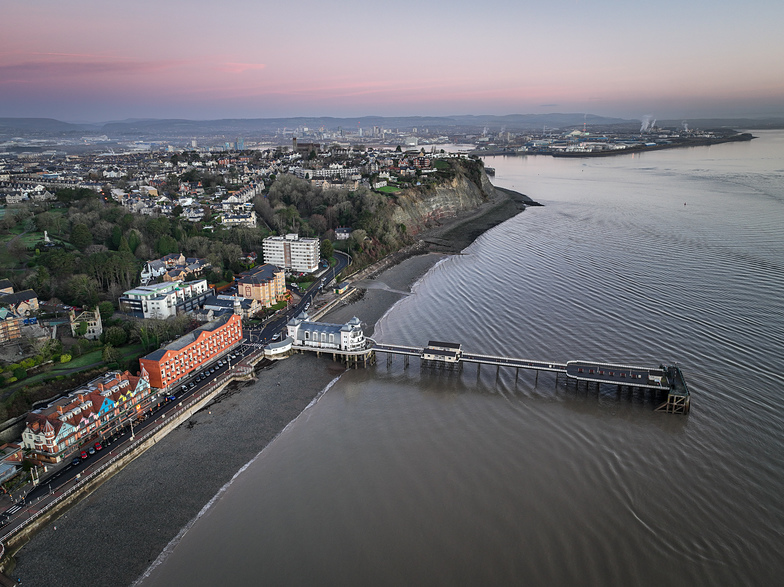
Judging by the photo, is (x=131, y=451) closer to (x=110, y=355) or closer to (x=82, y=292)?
(x=110, y=355)

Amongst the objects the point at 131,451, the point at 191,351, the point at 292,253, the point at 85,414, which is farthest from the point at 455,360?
the point at 292,253

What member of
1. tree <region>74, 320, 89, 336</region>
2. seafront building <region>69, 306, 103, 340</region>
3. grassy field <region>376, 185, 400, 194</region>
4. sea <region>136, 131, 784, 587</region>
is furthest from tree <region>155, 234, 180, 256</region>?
grassy field <region>376, 185, 400, 194</region>

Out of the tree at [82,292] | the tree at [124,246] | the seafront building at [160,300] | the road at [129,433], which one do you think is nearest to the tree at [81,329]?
the seafront building at [160,300]

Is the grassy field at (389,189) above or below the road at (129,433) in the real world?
above

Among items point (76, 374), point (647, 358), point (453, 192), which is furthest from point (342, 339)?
point (453, 192)

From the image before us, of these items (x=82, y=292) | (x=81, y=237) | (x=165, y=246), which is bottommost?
(x=82, y=292)

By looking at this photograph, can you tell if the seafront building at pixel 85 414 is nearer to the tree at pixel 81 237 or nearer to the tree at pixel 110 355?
the tree at pixel 110 355
